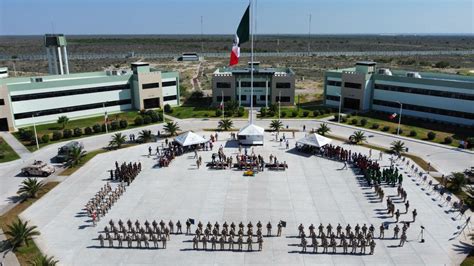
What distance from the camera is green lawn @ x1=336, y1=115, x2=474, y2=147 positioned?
53031mm

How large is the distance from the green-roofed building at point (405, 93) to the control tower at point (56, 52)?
53.8 meters

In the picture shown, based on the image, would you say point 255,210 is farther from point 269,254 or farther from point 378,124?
point 378,124

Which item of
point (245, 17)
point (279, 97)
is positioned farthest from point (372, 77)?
point (245, 17)

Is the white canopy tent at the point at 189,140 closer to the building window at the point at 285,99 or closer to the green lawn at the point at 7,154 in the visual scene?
the green lawn at the point at 7,154

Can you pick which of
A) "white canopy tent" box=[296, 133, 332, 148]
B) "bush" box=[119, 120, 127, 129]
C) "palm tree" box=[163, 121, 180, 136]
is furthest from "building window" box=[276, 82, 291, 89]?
"bush" box=[119, 120, 127, 129]

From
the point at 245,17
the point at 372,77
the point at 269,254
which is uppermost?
the point at 245,17

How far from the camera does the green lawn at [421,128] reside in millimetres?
53031

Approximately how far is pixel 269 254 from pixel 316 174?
1607cm

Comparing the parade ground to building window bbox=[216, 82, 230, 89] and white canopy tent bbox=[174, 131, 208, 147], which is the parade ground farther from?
building window bbox=[216, 82, 230, 89]

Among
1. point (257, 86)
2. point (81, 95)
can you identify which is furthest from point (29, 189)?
point (257, 86)

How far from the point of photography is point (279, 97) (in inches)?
2874

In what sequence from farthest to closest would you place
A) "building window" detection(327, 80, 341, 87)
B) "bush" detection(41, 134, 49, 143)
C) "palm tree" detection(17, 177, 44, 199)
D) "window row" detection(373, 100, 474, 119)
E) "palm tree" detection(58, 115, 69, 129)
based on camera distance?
"building window" detection(327, 80, 341, 87)
"palm tree" detection(58, 115, 69, 129)
"window row" detection(373, 100, 474, 119)
"bush" detection(41, 134, 49, 143)
"palm tree" detection(17, 177, 44, 199)

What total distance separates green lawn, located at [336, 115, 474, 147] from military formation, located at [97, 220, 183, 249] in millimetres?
41796

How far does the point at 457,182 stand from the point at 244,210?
68.1 feet
